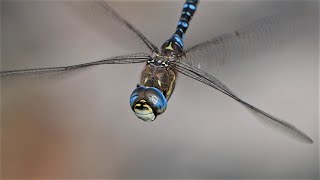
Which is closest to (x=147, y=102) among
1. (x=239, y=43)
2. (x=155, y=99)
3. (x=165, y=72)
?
(x=155, y=99)

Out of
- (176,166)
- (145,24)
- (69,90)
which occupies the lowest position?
(176,166)

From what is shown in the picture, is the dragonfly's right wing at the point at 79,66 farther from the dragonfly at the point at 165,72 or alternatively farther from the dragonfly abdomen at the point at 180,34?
the dragonfly abdomen at the point at 180,34

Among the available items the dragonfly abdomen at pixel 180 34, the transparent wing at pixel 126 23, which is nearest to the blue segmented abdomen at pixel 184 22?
the dragonfly abdomen at pixel 180 34

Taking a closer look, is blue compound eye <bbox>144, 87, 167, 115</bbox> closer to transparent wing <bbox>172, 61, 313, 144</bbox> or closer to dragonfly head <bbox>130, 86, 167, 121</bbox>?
dragonfly head <bbox>130, 86, 167, 121</bbox>

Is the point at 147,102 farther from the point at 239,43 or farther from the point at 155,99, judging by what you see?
the point at 239,43

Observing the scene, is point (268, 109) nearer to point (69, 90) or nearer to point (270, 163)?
point (270, 163)

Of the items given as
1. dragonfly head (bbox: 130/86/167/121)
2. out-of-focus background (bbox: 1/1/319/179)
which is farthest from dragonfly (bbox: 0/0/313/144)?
out-of-focus background (bbox: 1/1/319/179)

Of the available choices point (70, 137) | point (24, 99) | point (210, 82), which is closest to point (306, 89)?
point (210, 82)
